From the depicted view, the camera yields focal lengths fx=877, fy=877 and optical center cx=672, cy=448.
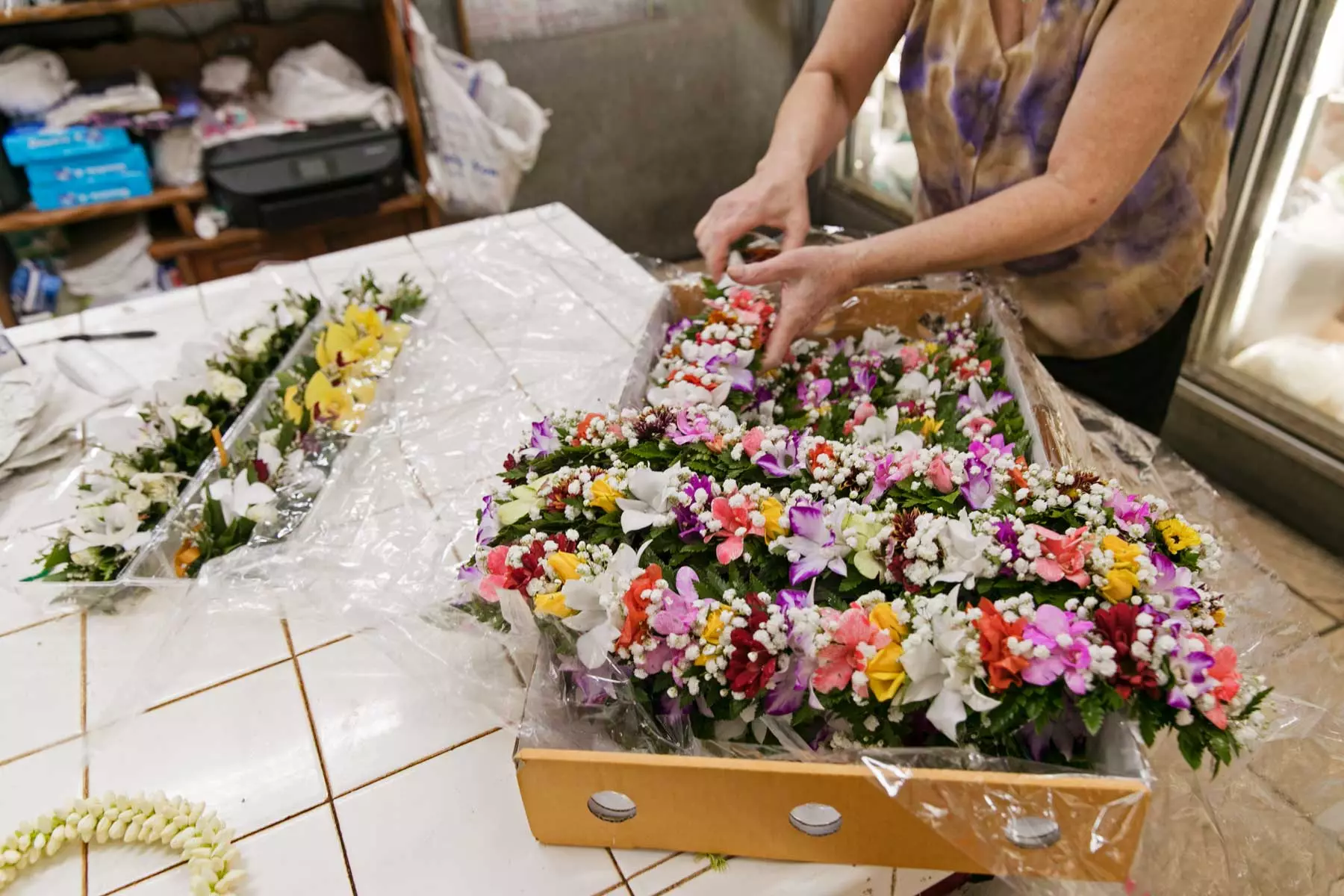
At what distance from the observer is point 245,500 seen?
0.98 meters

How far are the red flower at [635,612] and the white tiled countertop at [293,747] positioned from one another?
184mm

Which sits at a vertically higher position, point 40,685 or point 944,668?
point 944,668

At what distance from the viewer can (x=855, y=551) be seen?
0.68 m

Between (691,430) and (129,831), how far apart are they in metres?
0.57

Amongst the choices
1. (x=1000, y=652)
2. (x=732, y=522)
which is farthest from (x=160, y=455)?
(x=1000, y=652)

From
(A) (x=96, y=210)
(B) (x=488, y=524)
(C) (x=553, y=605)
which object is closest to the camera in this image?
(C) (x=553, y=605)

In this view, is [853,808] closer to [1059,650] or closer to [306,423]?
[1059,650]

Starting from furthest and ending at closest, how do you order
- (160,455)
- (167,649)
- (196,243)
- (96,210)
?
1. (196,243)
2. (96,210)
3. (160,455)
4. (167,649)

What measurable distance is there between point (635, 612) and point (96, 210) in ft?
7.67

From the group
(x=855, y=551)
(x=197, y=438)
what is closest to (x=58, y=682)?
(x=197, y=438)

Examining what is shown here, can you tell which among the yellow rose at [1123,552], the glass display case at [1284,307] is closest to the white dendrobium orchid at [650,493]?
the yellow rose at [1123,552]

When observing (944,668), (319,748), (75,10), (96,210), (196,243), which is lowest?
(196,243)

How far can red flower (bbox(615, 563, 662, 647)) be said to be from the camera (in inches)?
25.1

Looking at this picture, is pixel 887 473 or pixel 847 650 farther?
pixel 887 473
